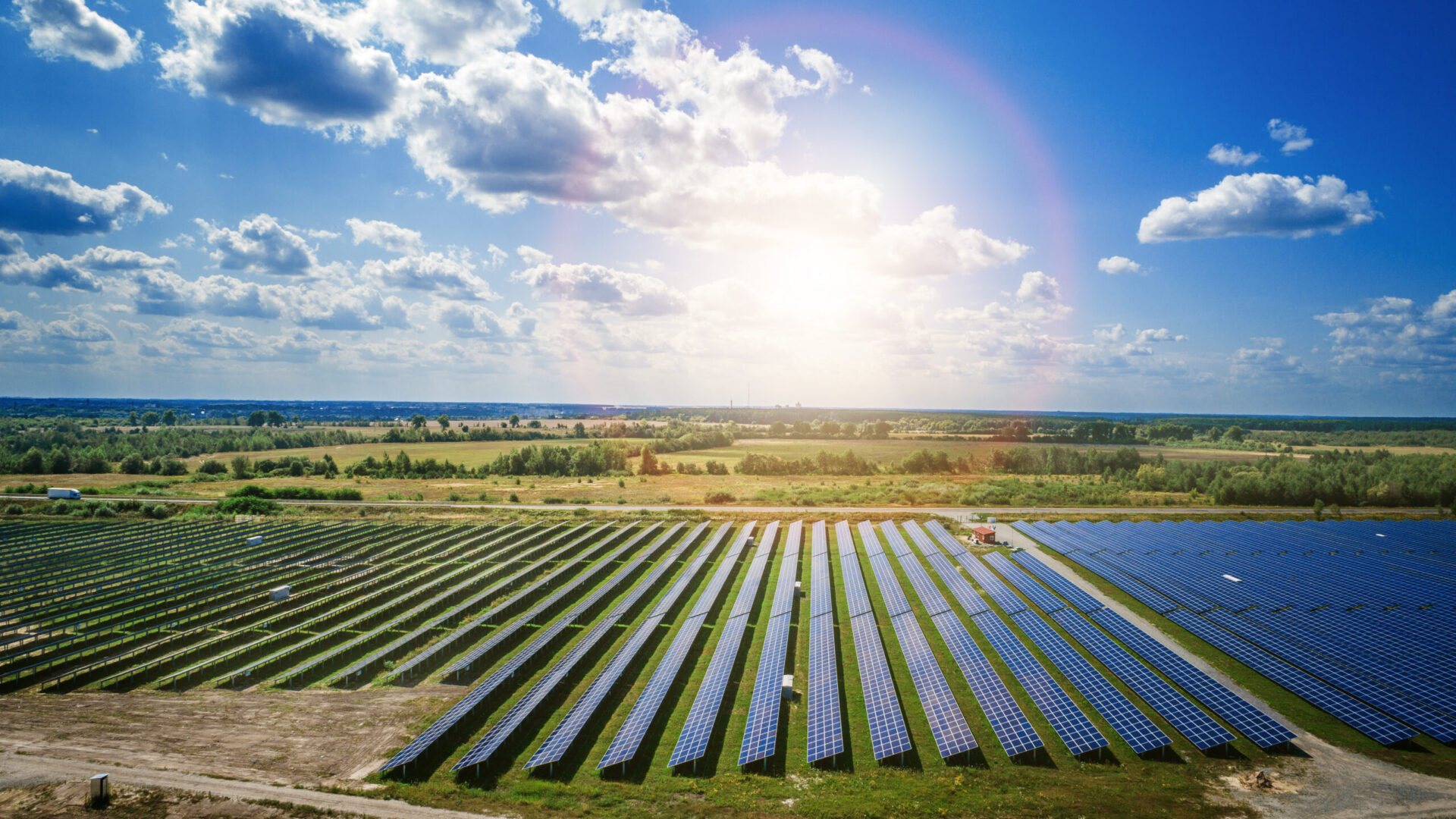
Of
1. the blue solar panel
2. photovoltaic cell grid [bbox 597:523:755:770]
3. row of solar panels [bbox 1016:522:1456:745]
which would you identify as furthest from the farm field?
row of solar panels [bbox 1016:522:1456:745]

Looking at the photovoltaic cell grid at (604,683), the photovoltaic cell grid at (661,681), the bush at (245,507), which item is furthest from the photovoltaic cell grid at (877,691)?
the bush at (245,507)

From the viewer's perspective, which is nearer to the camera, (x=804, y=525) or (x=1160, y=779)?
(x=1160, y=779)

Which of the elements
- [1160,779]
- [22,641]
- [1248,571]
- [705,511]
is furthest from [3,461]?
[1248,571]

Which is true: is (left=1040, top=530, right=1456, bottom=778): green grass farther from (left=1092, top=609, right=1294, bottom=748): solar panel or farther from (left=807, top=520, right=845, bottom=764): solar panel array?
(left=807, top=520, right=845, bottom=764): solar panel array

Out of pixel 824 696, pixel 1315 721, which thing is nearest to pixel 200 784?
pixel 824 696

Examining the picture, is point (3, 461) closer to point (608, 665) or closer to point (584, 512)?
point (584, 512)

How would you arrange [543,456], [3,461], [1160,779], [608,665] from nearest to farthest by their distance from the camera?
[1160,779] → [608,665] → [3,461] → [543,456]

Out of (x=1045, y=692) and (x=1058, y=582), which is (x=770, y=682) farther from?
(x=1058, y=582)
